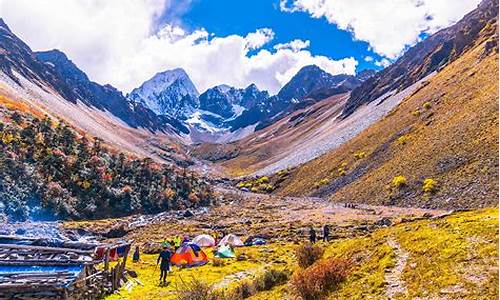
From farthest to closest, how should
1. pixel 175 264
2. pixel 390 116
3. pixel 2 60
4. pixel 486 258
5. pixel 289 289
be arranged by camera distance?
pixel 2 60 < pixel 390 116 < pixel 175 264 < pixel 289 289 < pixel 486 258

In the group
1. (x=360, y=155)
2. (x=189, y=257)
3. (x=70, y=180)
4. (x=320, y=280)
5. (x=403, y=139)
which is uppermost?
(x=70, y=180)

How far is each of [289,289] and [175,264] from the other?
18783 mm

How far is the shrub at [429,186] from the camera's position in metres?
56.7

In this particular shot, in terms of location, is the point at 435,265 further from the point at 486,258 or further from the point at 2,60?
the point at 2,60

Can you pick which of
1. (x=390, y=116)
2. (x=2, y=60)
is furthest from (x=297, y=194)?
(x=2, y=60)

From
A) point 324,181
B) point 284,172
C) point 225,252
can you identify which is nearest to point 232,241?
point 225,252

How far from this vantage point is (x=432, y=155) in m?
65.2

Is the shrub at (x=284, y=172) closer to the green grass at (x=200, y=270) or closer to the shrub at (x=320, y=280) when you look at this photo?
the green grass at (x=200, y=270)

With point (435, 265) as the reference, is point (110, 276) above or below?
above

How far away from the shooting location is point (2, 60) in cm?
17350

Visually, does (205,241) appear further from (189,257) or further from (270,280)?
(270,280)

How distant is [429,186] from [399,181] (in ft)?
26.5

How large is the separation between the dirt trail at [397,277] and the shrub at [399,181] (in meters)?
49.0

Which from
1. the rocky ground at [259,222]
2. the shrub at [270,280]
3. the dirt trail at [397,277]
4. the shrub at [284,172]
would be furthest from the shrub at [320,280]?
the shrub at [284,172]
